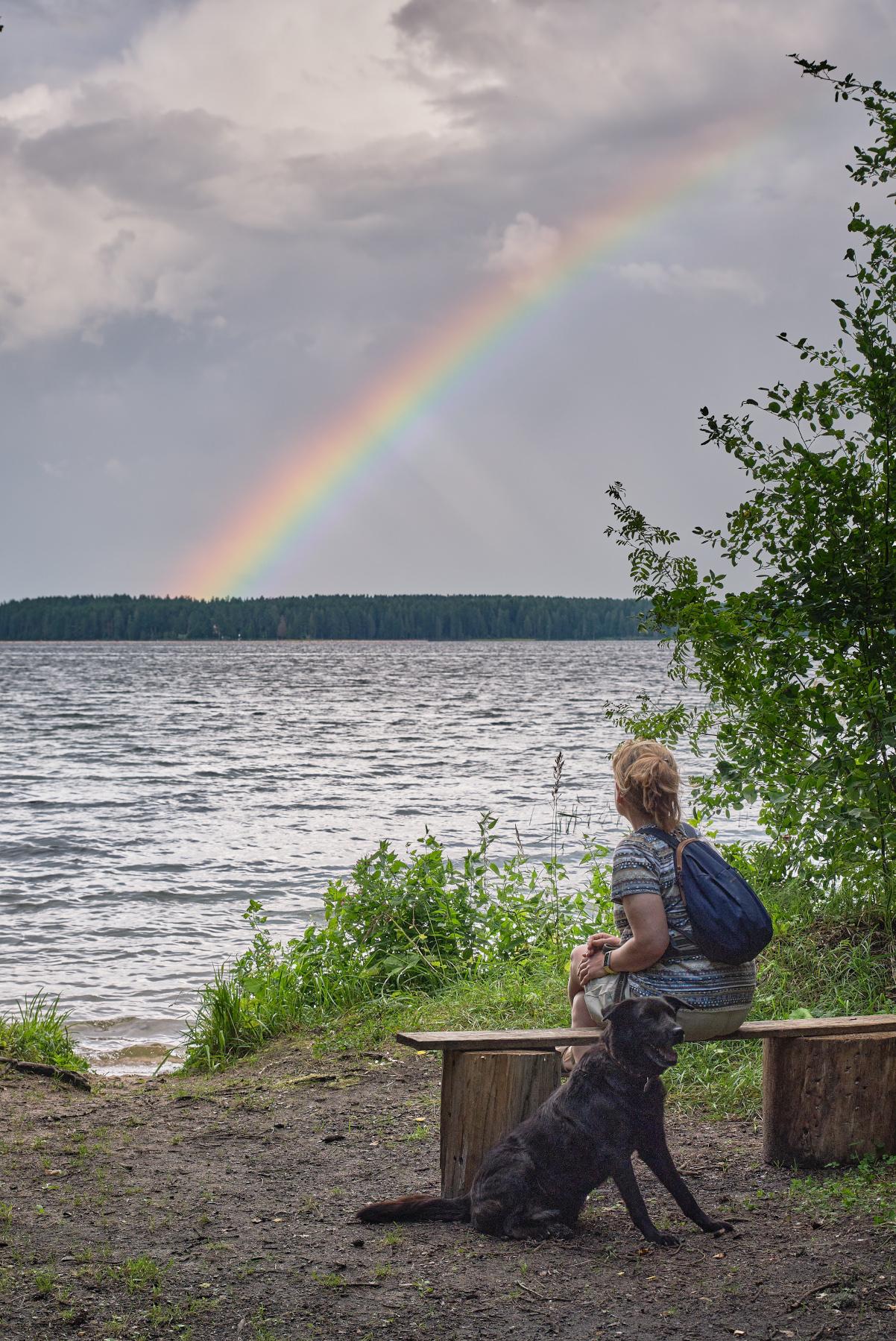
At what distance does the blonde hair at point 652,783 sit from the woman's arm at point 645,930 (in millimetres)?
291

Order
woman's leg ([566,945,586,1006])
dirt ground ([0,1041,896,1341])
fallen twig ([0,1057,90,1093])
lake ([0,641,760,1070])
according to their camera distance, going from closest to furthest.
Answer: dirt ground ([0,1041,896,1341])
woman's leg ([566,945,586,1006])
fallen twig ([0,1057,90,1093])
lake ([0,641,760,1070])

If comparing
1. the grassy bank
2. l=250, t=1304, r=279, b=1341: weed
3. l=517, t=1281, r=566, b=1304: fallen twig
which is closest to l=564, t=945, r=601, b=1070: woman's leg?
l=517, t=1281, r=566, b=1304: fallen twig

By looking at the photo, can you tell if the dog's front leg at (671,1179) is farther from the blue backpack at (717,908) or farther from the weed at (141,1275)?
the weed at (141,1275)

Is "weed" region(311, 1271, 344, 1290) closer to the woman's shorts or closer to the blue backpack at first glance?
the woman's shorts

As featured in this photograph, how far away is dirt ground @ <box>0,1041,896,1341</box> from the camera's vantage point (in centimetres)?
365

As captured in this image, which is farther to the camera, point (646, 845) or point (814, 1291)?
point (646, 845)

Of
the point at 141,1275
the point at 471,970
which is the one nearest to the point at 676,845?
the point at 141,1275

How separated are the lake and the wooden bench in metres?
3.24

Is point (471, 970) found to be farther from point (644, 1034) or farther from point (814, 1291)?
point (814, 1291)

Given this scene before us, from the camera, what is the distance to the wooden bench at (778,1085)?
14.9ft

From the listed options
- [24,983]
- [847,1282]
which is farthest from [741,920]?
[24,983]

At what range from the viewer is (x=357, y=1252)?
13.9 ft

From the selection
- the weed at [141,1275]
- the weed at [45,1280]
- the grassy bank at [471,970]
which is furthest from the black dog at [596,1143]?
the grassy bank at [471,970]

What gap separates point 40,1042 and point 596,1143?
4.86 m
